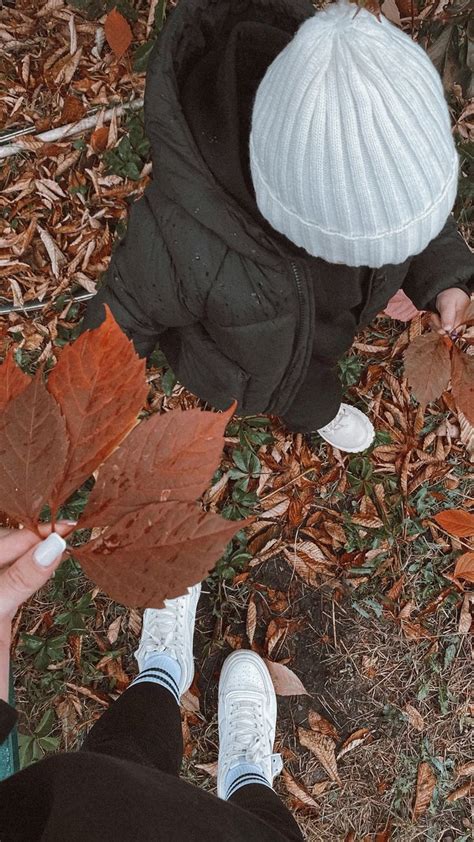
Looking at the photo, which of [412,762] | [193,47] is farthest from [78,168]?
[412,762]

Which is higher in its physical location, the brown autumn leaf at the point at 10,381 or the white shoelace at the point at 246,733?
the brown autumn leaf at the point at 10,381

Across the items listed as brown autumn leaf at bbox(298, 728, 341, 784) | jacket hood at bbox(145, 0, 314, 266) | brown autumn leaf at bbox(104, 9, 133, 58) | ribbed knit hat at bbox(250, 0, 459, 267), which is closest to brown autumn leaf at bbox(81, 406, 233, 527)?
ribbed knit hat at bbox(250, 0, 459, 267)

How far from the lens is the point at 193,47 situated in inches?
42.1

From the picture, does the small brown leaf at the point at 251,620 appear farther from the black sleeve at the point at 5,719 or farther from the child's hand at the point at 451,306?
the black sleeve at the point at 5,719

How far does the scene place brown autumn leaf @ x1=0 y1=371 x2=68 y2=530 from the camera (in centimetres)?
61

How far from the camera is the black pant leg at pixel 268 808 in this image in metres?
1.37

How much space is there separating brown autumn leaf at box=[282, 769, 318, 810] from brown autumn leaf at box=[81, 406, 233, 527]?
156 cm

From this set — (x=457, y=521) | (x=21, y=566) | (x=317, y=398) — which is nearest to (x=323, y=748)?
(x=457, y=521)

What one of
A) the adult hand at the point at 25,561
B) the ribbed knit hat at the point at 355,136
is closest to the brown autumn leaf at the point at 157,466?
the adult hand at the point at 25,561

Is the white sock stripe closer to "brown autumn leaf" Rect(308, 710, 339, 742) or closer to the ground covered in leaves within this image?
the ground covered in leaves

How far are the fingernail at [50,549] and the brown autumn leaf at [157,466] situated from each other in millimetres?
147

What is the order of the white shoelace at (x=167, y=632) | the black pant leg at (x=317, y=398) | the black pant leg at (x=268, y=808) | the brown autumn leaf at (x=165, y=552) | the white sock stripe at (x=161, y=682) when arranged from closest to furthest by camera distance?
the brown autumn leaf at (x=165, y=552)
the black pant leg at (x=268, y=808)
the black pant leg at (x=317, y=398)
the white sock stripe at (x=161, y=682)
the white shoelace at (x=167, y=632)

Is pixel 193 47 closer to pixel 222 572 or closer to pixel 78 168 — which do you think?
pixel 78 168

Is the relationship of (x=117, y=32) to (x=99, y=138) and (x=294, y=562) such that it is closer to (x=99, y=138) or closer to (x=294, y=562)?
(x=99, y=138)
